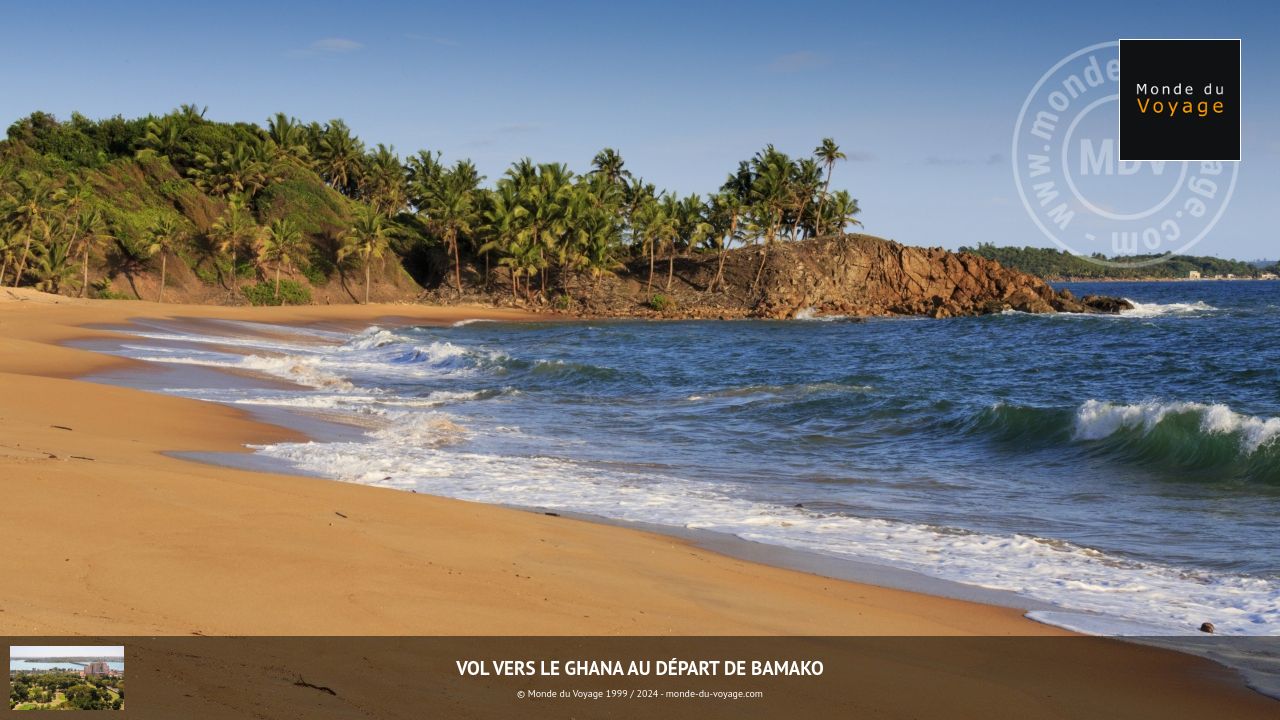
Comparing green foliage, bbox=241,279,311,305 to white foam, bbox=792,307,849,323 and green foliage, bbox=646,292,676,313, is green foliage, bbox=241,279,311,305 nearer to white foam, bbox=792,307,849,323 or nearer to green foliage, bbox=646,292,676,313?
green foliage, bbox=646,292,676,313

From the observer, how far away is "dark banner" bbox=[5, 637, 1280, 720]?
13.7ft

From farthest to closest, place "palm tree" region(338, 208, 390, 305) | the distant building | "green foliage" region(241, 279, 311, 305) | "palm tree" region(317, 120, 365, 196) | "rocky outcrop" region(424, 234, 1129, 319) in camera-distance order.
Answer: "palm tree" region(317, 120, 365, 196) < "rocky outcrop" region(424, 234, 1129, 319) < "palm tree" region(338, 208, 390, 305) < "green foliage" region(241, 279, 311, 305) < the distant building

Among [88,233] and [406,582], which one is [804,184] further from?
[406,582]

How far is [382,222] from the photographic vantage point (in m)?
72.0

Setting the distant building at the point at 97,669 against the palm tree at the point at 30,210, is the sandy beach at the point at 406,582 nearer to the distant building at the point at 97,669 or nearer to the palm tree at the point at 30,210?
the distant building at the point at 97,669

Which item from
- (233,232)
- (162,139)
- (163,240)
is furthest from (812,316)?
(162,139)

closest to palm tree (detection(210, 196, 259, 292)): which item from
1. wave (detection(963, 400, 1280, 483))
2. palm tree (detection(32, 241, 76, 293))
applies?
palm tree (detection(32, 241, 76, 293))

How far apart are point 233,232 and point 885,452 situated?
59.1 meters

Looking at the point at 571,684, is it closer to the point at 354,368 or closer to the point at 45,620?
the point at 45,620

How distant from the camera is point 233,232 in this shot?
216 ft

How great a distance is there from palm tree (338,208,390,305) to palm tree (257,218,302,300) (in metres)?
3.41

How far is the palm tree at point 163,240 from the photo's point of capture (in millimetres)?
61281

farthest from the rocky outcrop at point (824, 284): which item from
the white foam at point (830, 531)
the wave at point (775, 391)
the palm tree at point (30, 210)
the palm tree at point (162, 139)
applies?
the white foam at point (830, 531)

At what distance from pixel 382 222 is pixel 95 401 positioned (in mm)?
58912
